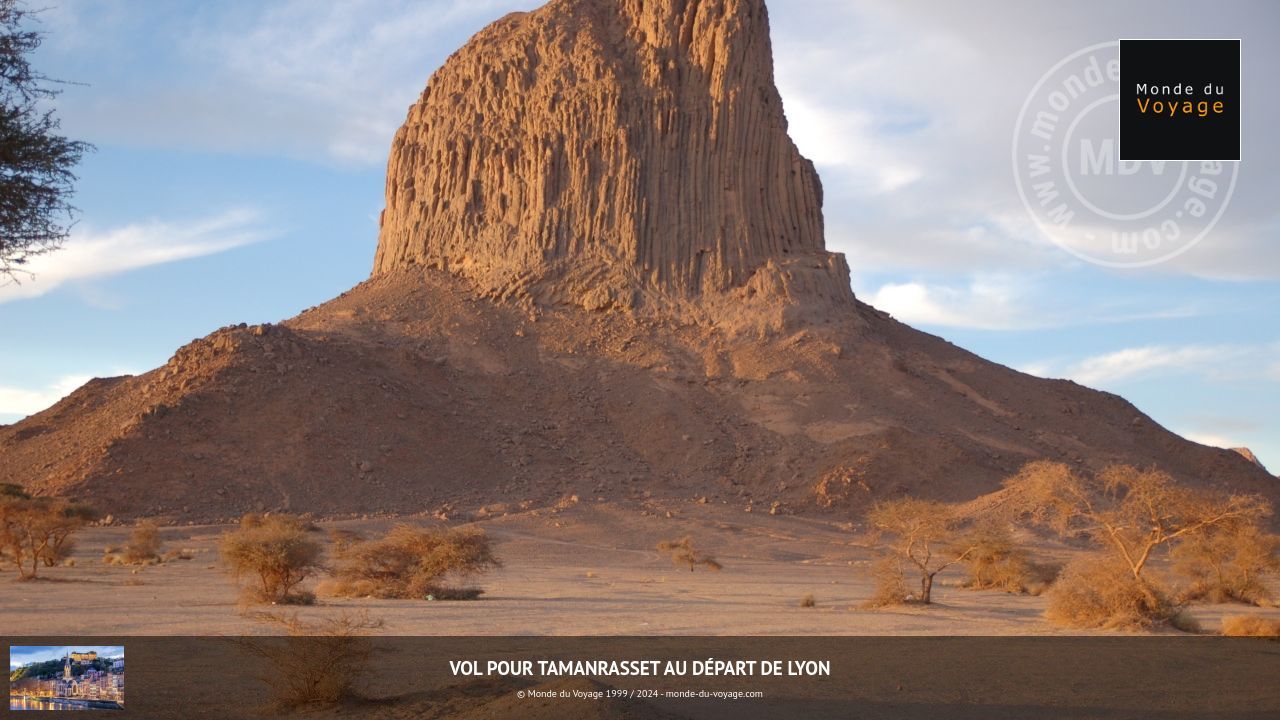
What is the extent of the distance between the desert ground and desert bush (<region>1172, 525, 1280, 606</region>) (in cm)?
127

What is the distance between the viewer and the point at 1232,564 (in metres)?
31.0

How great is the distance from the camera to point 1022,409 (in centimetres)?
6216

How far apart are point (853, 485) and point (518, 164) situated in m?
26.9

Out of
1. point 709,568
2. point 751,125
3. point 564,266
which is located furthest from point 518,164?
point 709,568

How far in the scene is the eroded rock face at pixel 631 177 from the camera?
64.6 metres

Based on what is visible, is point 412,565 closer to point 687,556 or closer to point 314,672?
point 687,556

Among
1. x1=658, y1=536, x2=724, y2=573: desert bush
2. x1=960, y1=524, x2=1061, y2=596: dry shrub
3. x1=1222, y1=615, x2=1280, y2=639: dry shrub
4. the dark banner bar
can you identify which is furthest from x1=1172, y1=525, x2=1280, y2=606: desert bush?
x1=658, y1=536, x2=724, y2=573: desert bush

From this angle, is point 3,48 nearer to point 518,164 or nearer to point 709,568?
point 709,568

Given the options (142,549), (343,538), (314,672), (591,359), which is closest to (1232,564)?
(343,538)

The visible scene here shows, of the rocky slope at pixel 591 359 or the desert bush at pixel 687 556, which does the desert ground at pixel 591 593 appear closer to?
the desert bush at pixel 687 556

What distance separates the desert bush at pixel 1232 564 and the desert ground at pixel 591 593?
1266 millimetres

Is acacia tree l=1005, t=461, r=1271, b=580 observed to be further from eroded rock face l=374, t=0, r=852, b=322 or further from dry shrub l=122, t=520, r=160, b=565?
eroded rock face l=374, t=0, r=852, b=322

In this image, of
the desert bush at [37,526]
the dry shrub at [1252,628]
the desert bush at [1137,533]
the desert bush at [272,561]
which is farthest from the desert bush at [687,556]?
the dry shrub at [1252,628]

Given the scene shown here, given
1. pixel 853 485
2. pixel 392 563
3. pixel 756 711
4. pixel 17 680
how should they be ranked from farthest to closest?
pixel 853 485 < pixel 392 563 < pixel 756 711 < pixel 17 680
